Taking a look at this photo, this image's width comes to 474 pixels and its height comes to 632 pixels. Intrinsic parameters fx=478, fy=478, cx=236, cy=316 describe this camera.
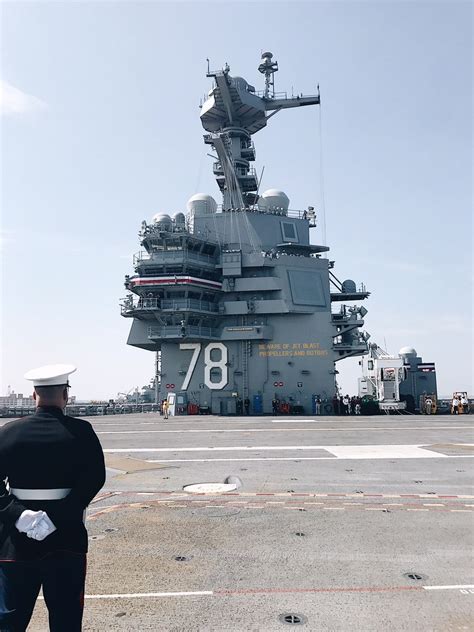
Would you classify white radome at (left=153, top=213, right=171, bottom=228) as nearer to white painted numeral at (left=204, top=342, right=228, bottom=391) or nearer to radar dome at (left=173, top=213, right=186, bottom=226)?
radar dome at (left=173, top=213, right=186, bottom=226)

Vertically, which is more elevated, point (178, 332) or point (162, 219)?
point (162, 219)

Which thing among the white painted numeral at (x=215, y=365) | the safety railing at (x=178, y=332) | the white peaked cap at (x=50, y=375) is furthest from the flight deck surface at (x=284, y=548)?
the white painted numeral at (x=215, y=365)

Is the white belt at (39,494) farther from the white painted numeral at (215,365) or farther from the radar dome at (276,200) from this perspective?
the radar dome at (276,200)

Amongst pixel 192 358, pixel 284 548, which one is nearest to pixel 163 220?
pixel 192 358

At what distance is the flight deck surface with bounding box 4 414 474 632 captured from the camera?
164 inches

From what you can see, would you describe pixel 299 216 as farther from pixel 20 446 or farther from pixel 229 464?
pixel 20 446

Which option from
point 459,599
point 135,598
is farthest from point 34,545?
point 459,599

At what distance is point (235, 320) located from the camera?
1526 inches

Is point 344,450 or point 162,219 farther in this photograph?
point 162,219

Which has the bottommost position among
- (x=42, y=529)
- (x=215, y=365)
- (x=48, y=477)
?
(x=42, y=529)

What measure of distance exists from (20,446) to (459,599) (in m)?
4.14

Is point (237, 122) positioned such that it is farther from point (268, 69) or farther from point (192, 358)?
point (192, 358)

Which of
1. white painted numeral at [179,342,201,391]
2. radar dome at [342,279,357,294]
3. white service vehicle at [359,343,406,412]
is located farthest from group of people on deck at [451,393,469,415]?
white painted numeral at [179,342,201,391]

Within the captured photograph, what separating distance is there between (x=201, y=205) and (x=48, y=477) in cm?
4077
